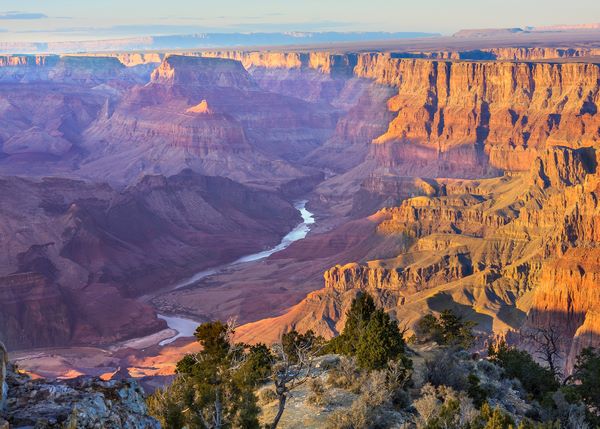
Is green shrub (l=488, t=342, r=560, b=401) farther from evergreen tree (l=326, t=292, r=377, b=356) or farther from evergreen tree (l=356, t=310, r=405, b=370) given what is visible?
evergreen tree (l=356, t=310, r=405, b=370)

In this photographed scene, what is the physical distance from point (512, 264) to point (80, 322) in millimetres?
48582

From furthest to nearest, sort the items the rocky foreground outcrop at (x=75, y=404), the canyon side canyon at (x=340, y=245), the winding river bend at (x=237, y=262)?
1. the winding river bend at (x=237, y=262)
2. the canyon side canyon at (x=340, y=245)
3. the rocky foreground outcrop at (x=75, y=404)

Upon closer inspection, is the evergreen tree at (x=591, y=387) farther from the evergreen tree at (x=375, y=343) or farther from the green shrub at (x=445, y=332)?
the evergreen tree at (x=375, y=343)

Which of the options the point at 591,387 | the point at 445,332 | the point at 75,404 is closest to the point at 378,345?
the point at 445,332

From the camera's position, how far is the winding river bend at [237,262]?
105 metres

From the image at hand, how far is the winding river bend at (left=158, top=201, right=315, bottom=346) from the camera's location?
105 m

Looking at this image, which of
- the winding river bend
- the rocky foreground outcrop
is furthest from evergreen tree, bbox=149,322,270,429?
the winding river bend

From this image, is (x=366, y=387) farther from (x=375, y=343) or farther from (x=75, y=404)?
(x=75, y=404)

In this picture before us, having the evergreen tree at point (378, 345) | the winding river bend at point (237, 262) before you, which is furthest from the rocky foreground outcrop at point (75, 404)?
the winding river bend at point (237, 262)

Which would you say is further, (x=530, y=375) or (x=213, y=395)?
(x=530, y=375)

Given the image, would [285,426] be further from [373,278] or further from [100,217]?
[100,217]

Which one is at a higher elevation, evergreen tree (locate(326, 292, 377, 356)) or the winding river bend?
evergreen tree (locate(326, 292, 377, 356))

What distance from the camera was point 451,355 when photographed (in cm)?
4081

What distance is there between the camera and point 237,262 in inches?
5635
